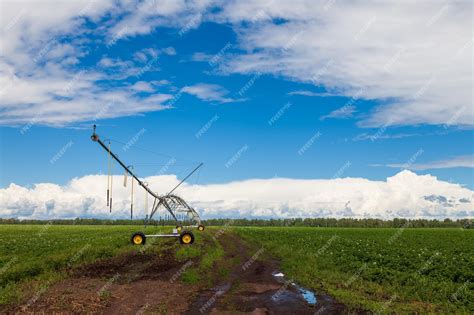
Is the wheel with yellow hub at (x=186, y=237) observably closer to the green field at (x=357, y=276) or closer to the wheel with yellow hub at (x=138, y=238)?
the green field at (x=357, y=276)

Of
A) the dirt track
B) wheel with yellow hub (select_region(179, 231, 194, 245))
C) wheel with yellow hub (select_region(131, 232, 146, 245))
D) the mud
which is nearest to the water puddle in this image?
the mud

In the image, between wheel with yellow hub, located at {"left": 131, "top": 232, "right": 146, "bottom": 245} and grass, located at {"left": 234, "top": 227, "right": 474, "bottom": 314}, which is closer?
grass, located at {"left": 234, "top": 227, "right": 474, "bottom": 314}

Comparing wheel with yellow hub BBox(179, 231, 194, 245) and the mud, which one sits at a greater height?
wheel with yellow hub BBox(179, 231, 194, 245)

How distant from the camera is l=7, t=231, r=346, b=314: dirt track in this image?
14.4 m

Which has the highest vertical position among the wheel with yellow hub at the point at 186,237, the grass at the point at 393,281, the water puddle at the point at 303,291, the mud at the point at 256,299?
the wheel with yellow hub at the point at 186,237

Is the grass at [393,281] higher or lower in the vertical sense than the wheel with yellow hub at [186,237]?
lower

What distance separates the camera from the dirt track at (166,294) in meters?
14.4

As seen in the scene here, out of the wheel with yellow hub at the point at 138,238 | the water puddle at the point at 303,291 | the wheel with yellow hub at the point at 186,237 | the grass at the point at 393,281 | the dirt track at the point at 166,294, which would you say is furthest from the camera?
the wheel with yellow hub at the point at 186,237

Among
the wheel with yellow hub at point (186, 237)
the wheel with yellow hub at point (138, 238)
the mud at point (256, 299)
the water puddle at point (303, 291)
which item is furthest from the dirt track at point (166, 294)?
the wheel with yellow hub at point (186, 237)

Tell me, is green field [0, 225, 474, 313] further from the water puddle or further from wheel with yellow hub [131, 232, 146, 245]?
wheel with yellow hub [131, 232, 146, 245]

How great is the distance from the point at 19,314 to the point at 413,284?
16.6m

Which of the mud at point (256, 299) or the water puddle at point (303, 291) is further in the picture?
the water puddle at point (303, 291)

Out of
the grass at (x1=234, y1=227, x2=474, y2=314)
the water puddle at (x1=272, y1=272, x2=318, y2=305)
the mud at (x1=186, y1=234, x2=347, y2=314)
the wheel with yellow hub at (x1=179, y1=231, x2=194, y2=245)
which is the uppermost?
the wheel with yellow hub at (x1=179, y1=231, x2=194, y2=245)

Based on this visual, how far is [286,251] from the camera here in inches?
1348
